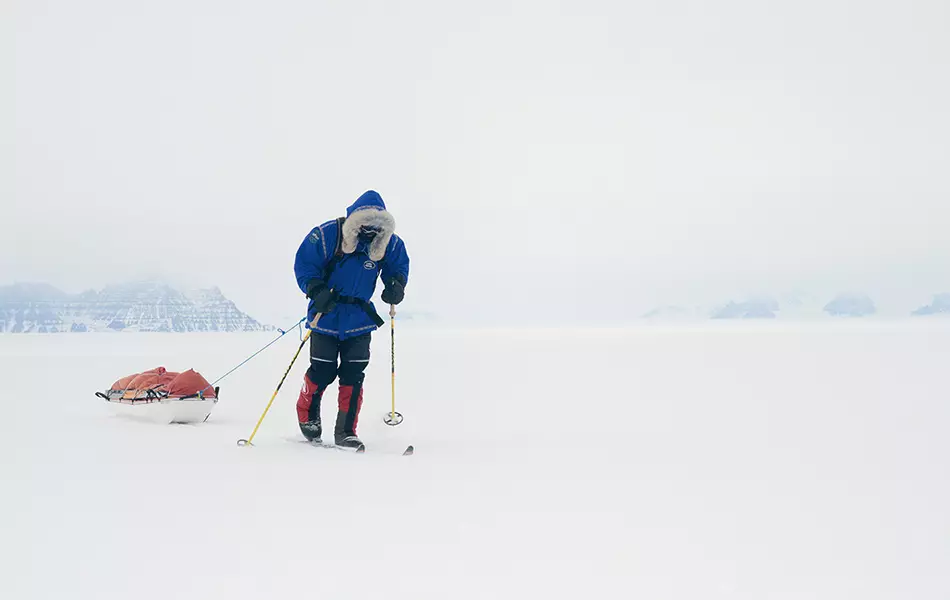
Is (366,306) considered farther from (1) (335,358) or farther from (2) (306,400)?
(2) (306,400)

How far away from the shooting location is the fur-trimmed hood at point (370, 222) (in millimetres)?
4516

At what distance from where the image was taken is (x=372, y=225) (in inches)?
179

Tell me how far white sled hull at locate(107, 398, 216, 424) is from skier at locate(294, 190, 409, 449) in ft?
3.73

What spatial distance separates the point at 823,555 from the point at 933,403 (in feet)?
15.5

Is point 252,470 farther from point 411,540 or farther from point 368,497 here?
point 411,540

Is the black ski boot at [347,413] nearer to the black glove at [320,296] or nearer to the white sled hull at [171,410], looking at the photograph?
the black glove at [320,296]

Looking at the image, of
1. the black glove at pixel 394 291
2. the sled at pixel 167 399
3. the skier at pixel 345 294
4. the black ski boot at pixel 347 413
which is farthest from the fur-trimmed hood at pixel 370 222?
the sled at pixel 167 399

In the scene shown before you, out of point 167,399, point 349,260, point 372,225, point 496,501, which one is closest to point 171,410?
point 167,399

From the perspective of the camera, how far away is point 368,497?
3207 mm

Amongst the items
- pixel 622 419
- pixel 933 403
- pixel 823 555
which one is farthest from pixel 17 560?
pixel 933 403

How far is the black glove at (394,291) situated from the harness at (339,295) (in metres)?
0.12

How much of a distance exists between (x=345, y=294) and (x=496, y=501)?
1952 millimetres

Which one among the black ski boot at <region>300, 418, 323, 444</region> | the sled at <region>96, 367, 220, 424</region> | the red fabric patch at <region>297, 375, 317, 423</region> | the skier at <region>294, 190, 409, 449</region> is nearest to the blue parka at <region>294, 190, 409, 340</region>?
the skier at <region>294, 190, 409, 449</region>

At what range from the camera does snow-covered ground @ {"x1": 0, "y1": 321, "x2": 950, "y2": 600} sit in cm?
227
